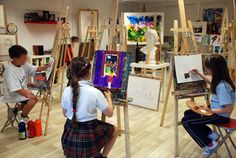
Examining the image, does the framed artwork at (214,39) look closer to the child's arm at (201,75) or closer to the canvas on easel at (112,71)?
the child's arm at (201,75)

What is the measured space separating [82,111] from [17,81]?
1508 mm

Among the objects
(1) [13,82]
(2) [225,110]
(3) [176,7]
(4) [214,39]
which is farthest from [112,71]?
(3) [176,7]

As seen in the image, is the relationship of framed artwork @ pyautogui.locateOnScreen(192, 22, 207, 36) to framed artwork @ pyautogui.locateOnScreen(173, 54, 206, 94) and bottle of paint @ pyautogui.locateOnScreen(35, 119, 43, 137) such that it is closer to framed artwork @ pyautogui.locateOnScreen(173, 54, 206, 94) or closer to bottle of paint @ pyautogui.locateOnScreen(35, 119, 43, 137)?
framed artwork @ pyautogui.locateOnScreen(173, 54, 206, 94)

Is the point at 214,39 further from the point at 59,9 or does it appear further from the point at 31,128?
the point at 31,128

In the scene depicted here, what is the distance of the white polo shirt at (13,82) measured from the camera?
2752mm

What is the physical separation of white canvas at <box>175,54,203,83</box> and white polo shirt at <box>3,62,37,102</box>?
6.32ft

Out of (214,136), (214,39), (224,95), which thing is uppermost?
(214,39)

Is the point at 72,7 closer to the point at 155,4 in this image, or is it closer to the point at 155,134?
the point at 155,4

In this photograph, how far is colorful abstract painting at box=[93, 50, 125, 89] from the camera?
220 centimetres

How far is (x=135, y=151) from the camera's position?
98.6 inches

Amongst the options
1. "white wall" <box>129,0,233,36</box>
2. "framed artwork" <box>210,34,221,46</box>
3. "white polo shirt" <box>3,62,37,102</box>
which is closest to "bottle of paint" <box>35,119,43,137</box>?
"white polo shirt" <box>3,62,37,102</box>

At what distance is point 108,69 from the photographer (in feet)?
7.37

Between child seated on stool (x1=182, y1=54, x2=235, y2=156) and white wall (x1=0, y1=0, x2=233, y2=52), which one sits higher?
white wall (x1=0, y1=0, x2=233, y2=52)

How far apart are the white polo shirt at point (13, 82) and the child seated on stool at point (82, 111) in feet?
4.26
